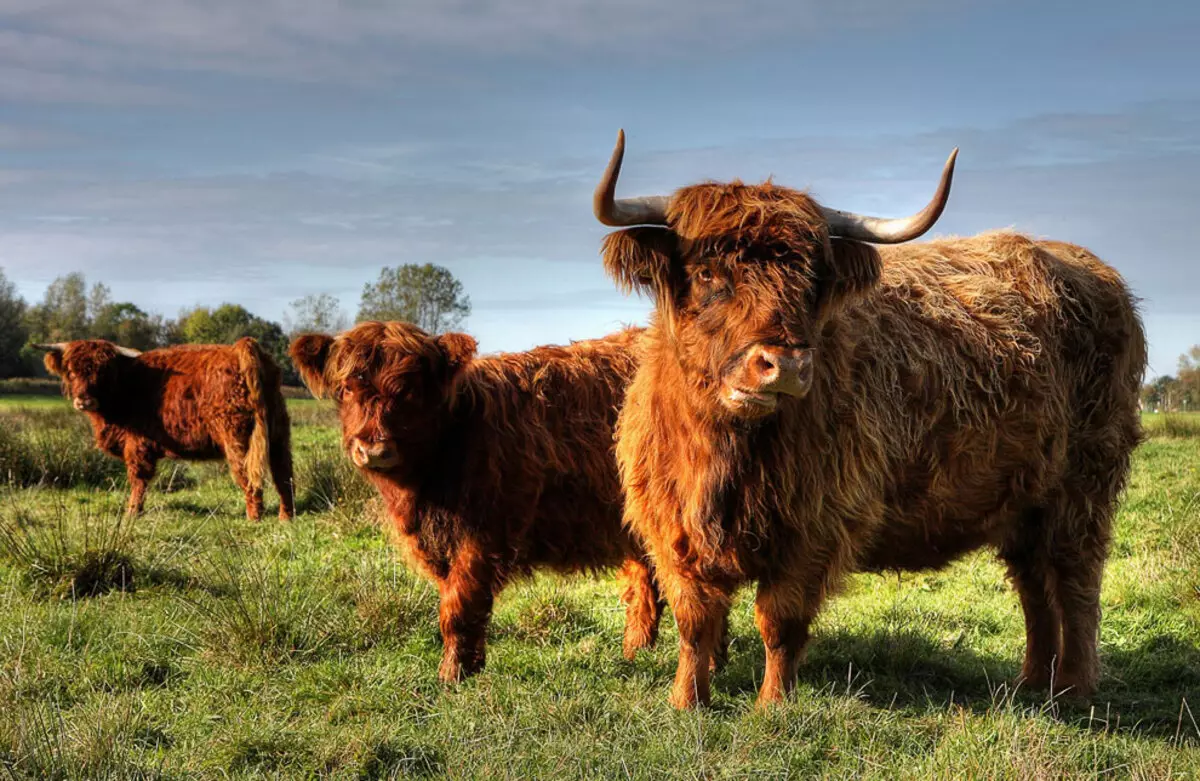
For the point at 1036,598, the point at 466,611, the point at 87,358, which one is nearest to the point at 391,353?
the point at 466,611

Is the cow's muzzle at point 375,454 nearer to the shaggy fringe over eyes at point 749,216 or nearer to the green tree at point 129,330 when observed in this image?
the shaggy fringe over eyes at point 749,216

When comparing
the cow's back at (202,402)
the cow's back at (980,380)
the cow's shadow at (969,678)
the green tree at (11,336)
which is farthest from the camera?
the green tree at (11,336)

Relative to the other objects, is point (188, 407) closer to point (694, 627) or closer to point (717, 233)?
point (694, 627)

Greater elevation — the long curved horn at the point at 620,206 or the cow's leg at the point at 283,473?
the long curved horn at the point at 620,206

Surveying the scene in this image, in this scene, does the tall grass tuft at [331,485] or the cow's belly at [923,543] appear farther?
the tall grass tuft at [331,485]

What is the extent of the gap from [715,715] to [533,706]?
727mm

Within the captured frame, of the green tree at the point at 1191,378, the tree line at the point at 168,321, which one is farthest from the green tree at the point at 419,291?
the green tree at the point at 1191,378

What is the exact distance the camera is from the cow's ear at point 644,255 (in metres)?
3.56

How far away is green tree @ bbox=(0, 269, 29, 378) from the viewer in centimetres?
3934

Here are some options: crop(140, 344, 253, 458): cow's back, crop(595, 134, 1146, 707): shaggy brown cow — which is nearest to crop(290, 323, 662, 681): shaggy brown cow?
crop(595, 134, 1146, 707): shaggy brown cow

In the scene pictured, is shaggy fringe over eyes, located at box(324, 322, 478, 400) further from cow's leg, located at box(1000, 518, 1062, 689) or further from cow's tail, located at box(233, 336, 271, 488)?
Answer: cow's tail, located at box(233, 336, 271, 488)

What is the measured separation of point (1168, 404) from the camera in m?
16.2

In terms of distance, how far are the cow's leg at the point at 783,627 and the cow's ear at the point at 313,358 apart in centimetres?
257

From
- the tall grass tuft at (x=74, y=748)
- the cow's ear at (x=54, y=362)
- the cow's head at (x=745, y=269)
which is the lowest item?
the tall grass tuft at (x=74, y=748)
